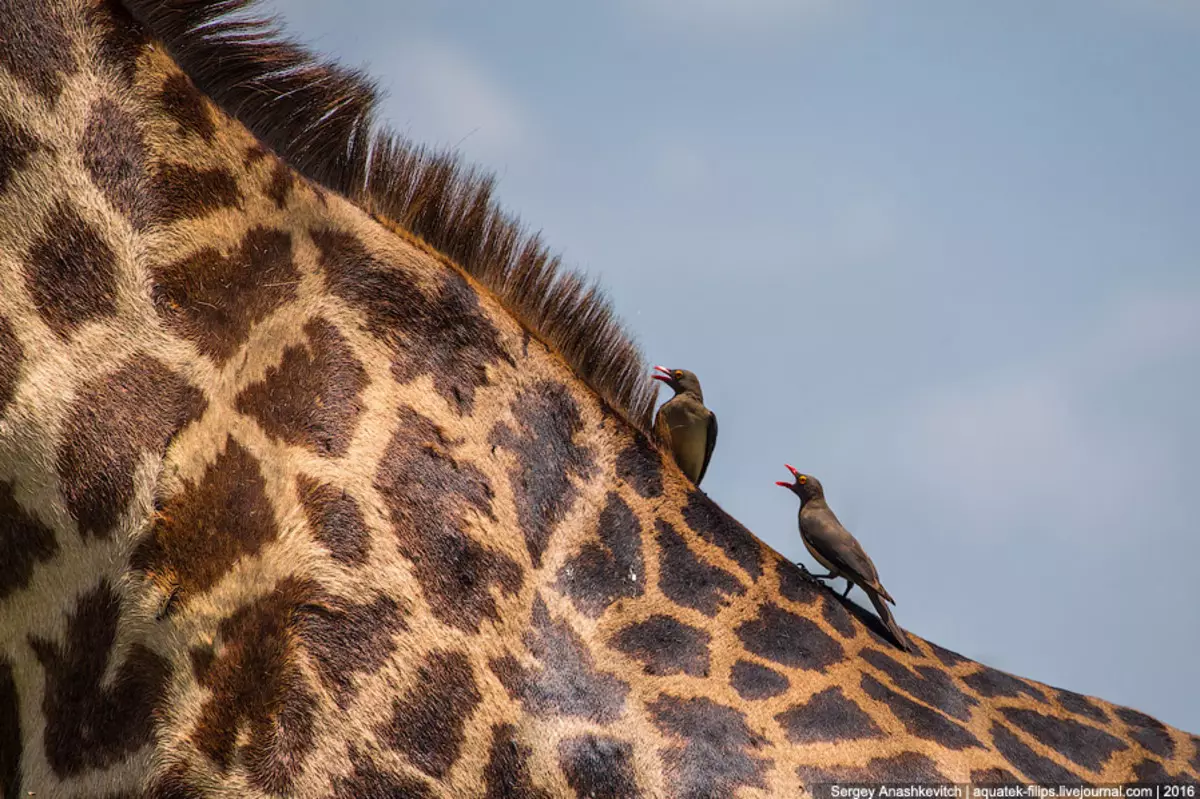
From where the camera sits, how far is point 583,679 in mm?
3908

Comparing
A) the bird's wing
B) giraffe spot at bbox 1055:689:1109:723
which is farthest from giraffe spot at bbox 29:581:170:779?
giraffe spot at bbox 1055:689:1109:723

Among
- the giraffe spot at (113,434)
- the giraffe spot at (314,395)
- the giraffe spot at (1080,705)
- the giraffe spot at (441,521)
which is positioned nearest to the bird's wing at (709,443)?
the giraffe spot at (441,521)

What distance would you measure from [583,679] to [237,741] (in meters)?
1.04

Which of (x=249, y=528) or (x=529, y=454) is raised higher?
(x=529, y=454)

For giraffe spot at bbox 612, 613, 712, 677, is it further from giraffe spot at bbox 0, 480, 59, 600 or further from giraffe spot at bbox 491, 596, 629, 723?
giraffe spot at bbox 0, 480, 59, 600

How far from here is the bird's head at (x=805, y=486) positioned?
5.60 m

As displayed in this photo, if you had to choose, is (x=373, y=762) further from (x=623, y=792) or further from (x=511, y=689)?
(x=623, y=792)

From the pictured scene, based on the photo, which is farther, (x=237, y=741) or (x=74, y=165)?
(x=74, y=165)

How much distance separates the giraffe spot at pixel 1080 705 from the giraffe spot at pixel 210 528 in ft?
10.2

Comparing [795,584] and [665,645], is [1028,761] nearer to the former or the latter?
[795,584]

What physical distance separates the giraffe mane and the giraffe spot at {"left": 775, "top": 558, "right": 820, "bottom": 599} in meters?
0.73

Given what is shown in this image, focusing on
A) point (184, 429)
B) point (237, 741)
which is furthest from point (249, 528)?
point (237, 741)

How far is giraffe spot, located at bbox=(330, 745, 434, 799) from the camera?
3572 millimetres

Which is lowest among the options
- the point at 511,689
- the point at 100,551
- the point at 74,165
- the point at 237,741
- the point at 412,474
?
the point at 237,741
